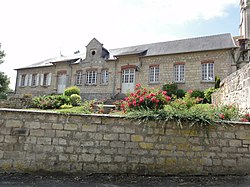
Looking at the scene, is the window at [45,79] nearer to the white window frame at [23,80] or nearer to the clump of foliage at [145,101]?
the white window frame at [23,80]

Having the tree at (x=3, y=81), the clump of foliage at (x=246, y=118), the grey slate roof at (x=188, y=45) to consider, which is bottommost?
the clump of foliage at (x=246, y=118)

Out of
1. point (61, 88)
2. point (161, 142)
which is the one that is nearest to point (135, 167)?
point (161, 142)

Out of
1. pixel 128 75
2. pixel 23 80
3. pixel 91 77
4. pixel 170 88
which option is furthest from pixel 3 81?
pixel 170 88

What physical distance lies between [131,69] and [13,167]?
45.6 ft

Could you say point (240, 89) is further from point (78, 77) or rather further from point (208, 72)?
point (78, 77)

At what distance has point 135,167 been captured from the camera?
4117 millimetres

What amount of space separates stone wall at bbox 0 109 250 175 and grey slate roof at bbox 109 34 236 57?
1166 cm

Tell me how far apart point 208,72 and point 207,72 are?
7cm

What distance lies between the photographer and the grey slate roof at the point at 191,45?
46.3 ft

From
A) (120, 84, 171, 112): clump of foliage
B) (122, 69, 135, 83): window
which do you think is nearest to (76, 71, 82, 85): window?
(122, 69, 135, 83): window

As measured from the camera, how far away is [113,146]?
4.20m

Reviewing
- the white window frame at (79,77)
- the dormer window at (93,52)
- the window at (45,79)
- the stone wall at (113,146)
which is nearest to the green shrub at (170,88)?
the dormer window at (93,52)

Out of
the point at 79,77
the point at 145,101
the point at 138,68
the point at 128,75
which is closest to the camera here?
the point at 145,101

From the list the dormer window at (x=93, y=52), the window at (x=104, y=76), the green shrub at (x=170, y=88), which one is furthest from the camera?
the dormer window at (x=93, y=52)
